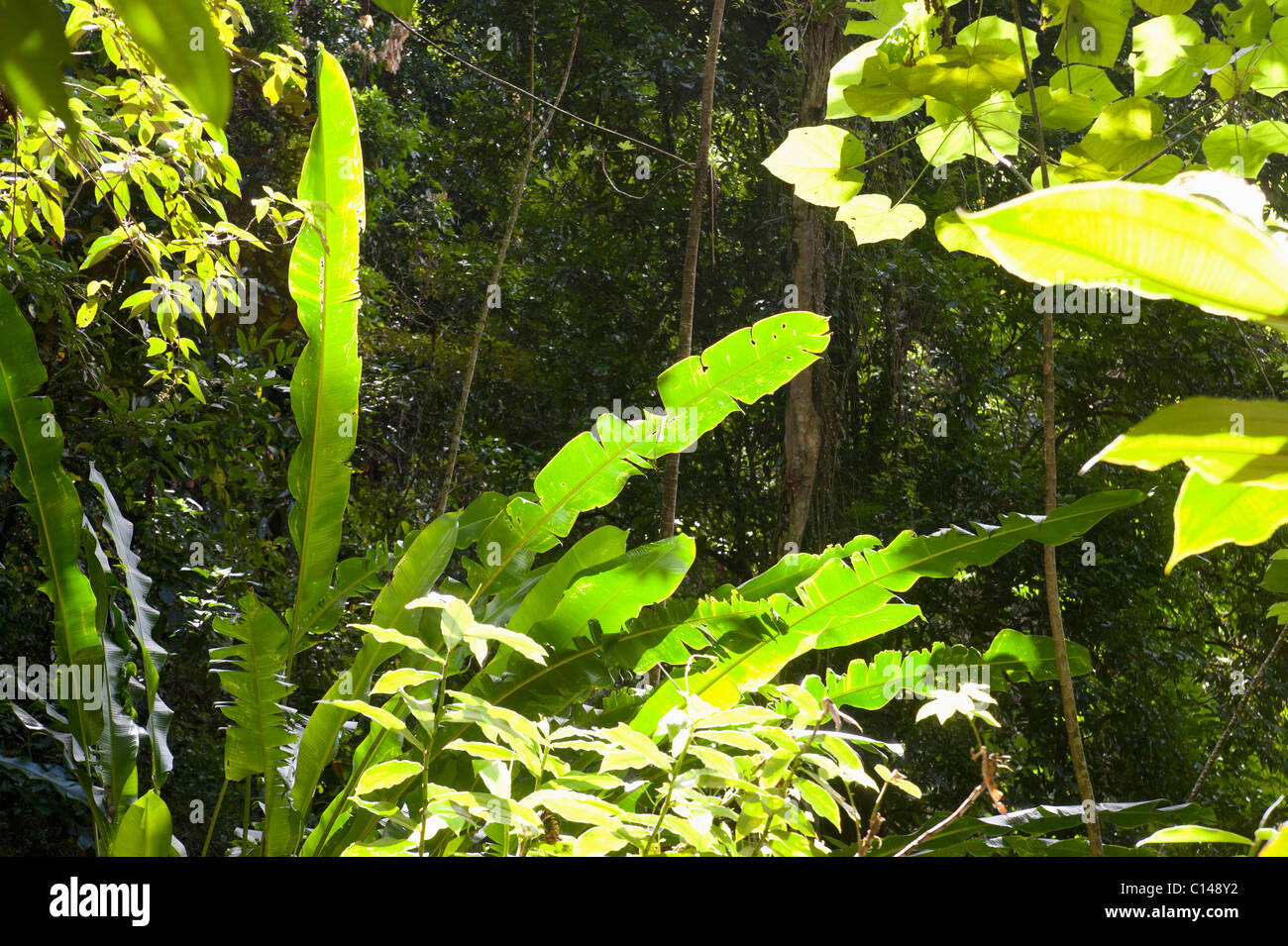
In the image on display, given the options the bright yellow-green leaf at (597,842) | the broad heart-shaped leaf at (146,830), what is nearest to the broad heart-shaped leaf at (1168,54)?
the bright yellow-green leaf at (597,842)

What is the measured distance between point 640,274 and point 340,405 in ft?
12.2

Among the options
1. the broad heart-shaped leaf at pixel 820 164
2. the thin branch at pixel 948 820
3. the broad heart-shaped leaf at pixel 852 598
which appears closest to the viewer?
the thin branch at pixel 948 820

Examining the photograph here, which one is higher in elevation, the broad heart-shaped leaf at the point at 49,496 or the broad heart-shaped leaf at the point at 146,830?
the broad heart-shaped leaf at the point at 49,496

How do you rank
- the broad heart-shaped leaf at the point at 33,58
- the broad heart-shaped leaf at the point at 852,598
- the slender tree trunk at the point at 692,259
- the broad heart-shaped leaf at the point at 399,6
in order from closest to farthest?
the broad heart-shaped leaf at the point at 33,58
the broad heart-shaped leaf at the point at 399,6
the broad heart-shaped leaf at the point at 852,598
the slender tree trunk at the point at 692,259

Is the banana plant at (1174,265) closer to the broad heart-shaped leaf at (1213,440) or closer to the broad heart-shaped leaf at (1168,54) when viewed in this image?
the broad heart-shaped leaf at (1213,440)

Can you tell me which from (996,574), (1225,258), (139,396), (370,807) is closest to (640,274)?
(996,574)

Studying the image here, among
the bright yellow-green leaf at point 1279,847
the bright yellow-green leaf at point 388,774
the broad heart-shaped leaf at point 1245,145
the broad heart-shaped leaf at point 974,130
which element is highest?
the broad heart-shaped leaf at point 974,130

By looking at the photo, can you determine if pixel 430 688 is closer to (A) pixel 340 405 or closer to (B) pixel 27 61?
(A) pixel 340 405

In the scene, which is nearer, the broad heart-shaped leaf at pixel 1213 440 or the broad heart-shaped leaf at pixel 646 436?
the broad heart-shaped leaf at pixel 1213 440

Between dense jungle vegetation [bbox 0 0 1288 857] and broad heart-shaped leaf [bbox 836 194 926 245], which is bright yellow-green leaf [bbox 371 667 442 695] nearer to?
dense jungle vegetation [bbox 0 0 1288 857]

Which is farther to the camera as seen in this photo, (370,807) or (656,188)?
(656,188)

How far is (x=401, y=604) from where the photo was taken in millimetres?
1322

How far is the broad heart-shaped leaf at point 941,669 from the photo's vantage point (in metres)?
1.23
